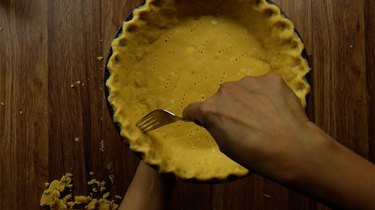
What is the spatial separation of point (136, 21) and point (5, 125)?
35cm

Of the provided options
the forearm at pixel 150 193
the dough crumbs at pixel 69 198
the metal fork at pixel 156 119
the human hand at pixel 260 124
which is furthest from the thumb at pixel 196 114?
the dough crumbs at pixel 69 198

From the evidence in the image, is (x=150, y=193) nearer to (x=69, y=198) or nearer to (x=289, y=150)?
(x=69, y=198)

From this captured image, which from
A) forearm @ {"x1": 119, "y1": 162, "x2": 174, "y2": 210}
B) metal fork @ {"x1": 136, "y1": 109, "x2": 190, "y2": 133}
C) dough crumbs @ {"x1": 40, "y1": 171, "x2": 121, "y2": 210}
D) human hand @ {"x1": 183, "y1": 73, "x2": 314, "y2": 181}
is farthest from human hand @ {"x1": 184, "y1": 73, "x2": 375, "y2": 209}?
dough crumbs @ {"x1": 40, "y1": 171, "x2": 121, "y2": 210}

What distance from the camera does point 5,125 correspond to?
83cm

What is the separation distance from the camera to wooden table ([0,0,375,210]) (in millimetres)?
825

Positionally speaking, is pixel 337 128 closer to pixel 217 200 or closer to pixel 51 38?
pixel 217 200

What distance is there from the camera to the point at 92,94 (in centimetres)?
82

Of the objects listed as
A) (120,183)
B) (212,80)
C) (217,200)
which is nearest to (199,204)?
(217,200)

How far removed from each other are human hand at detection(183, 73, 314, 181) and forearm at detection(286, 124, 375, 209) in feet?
0.04

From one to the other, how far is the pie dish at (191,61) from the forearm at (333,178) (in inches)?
10.3

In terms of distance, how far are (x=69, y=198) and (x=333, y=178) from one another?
1.86 feet

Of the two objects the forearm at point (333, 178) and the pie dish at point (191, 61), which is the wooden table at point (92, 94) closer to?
the pie dish at point (191, 61)

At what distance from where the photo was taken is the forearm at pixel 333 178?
41 cm

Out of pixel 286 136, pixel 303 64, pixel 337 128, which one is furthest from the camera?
pixel 337 128
